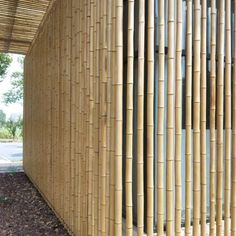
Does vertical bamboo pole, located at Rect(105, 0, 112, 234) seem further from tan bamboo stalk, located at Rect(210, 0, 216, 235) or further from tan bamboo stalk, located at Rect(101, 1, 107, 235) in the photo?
tan bamboo stalk, located at Rect(210, 0, 216, 235)

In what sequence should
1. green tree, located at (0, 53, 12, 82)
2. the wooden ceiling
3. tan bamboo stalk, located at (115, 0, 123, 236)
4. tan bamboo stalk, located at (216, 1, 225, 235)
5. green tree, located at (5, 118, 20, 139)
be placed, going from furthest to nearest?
green tree, located at (5, 118, 20, 139), green tree, located at (0, 53, 12, 82), the wooden ceiling, tan bamboo stalk, located at (216, 1, 225, 235), tan bamboo stalk, located at (115, 0, 123, 236)

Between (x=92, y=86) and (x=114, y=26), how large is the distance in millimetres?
536

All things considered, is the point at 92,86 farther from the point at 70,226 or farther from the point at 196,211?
the point at 70,226

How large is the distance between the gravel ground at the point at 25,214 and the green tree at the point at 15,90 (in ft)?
49.2

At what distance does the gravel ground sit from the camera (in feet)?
10.7

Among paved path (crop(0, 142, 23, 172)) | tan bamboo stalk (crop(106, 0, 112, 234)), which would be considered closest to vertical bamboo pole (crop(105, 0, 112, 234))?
tan bamboo stalk (crop(106, 0, 112, 234))

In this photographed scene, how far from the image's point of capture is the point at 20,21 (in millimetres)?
4988

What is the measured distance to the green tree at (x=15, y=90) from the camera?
1968 cm

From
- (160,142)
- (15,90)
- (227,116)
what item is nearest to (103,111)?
(160,142)

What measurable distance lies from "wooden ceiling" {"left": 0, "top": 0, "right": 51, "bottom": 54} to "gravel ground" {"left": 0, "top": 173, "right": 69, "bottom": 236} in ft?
8.46

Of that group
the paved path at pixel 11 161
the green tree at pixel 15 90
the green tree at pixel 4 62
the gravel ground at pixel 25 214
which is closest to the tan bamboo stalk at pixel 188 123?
the gravel ground at pixel 25 214

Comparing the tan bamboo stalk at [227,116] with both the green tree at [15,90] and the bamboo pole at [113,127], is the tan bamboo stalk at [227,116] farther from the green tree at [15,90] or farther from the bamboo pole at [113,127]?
the green tree at [15,90]

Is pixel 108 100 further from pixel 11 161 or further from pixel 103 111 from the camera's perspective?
pixel 11 161

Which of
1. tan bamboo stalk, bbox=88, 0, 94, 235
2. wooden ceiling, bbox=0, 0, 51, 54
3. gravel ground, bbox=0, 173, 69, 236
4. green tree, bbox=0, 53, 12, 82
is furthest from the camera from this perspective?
green tree, bbox=0, 53, 12, 82
